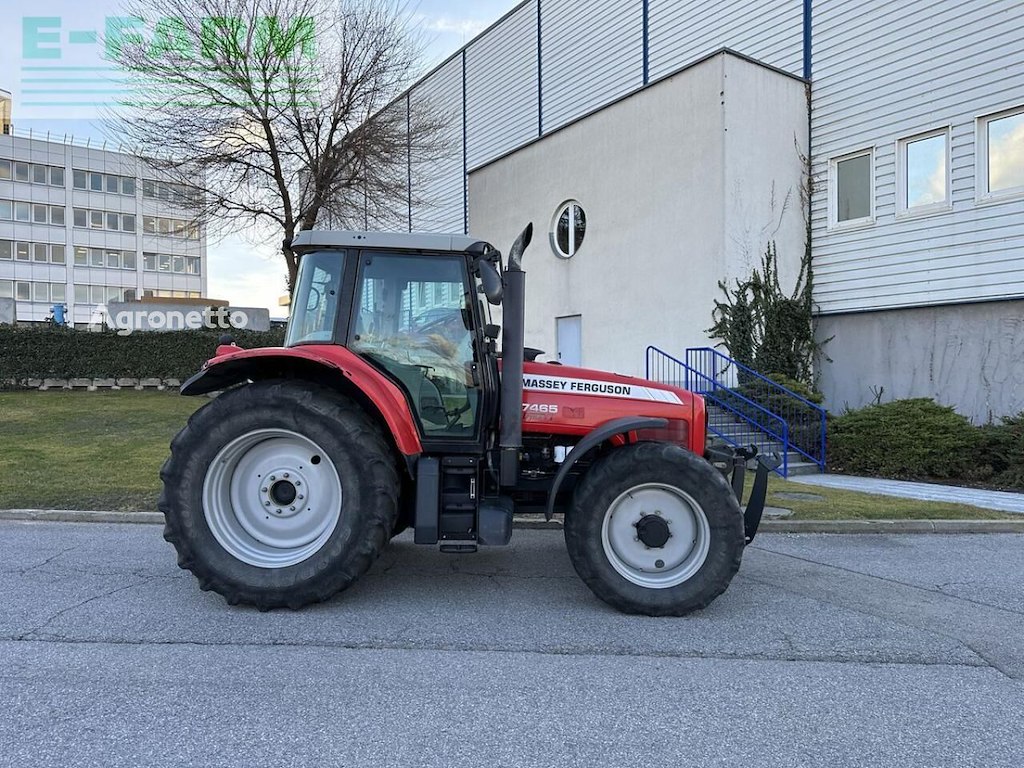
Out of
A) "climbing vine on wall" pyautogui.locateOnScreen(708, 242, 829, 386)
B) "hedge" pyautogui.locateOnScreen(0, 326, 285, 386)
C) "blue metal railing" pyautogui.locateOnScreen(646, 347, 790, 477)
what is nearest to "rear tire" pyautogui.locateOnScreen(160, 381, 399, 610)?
"blue metal railing" pyautogui.locateOnScreen(646, 347, 790, 477)

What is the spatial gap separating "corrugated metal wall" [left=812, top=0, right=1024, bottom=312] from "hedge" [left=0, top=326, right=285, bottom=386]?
48.3 feet

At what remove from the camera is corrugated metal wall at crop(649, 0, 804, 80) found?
13758 millimetres

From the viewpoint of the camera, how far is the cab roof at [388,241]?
15.2 ft

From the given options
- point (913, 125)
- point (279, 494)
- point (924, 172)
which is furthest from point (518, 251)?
point (913, 125)

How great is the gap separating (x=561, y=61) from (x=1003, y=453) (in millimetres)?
14626

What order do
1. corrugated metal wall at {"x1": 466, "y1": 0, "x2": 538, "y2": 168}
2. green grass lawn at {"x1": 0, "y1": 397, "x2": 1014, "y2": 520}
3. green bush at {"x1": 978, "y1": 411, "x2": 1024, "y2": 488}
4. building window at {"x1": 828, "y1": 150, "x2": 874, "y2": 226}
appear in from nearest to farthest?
green grass lawn at {"x1": 0, "y1": 397, "x2": 1014, "y2": 520} < green bush at {"x1": 978, "y1": 411, "x2": 1024, "y2": 488} < building window at {"x1": 828, "y1": 150, "x2": 874, "y2": 226} < corrugated metal wall at {"x1": 466, "y1": 0, "x2": 538, "y2": 168}

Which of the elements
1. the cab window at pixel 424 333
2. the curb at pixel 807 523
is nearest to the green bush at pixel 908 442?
the curb at pixel 807 523

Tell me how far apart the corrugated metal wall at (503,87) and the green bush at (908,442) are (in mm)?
13207

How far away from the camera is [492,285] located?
13.8 feet

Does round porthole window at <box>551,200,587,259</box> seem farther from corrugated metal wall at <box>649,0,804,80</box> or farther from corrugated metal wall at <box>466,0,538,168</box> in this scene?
corrugated metal wall at <box>466,0,538,168</box>

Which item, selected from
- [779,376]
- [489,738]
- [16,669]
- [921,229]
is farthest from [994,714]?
[921,229]

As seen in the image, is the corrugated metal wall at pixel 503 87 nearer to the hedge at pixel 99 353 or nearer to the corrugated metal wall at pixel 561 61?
the corrugated metal wall at pixel 561 61

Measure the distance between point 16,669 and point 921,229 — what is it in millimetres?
13270

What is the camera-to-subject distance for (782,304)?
43.1 ft
